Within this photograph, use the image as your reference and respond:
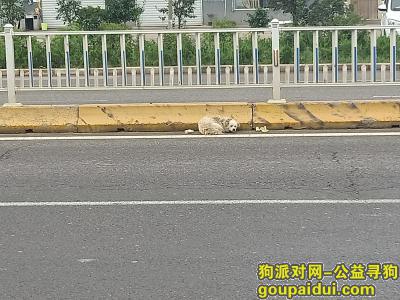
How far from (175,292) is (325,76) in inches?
276

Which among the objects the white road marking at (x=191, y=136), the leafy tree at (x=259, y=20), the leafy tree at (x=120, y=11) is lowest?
the white road marking at (x=191, y=136)

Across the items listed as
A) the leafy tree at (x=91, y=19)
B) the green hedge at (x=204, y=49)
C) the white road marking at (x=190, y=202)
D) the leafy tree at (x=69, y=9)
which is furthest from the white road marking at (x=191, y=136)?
the leafy tree at (x=69, y=9)

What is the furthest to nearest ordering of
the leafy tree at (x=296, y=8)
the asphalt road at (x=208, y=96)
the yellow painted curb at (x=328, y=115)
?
the leafy tree at (x=296, y=8)
the asphalt road at (x=208, y=96)
the yellow painted curb at (x=328, y=115)

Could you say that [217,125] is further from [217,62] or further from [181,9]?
[181,9]

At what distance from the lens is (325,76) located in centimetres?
1186

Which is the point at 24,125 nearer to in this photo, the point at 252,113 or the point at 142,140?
the point at 142,140

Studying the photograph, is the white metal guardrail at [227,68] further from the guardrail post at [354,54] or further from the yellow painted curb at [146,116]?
the yellow painted curb at [146,116]

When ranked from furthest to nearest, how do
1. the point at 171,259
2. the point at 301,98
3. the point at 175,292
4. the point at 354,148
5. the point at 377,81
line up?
the point at 301,98
the point at 377,81
the point at 354,148
the point at 171,259
the point at 175,292

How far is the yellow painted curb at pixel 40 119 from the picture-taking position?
11555mm

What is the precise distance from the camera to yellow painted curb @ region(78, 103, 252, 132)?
11.5 meters

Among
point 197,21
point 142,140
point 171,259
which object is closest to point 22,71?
point 142,140

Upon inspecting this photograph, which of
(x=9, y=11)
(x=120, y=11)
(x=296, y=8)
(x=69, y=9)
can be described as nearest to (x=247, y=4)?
(x=69, y=9)

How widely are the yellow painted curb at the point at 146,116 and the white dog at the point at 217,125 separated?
0.25ft

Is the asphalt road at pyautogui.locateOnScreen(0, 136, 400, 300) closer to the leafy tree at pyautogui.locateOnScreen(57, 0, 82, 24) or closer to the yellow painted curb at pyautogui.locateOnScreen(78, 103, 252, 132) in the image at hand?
the yellow painted curb at pyautogui.locateOnScreen(78, 103, 252, 132)
